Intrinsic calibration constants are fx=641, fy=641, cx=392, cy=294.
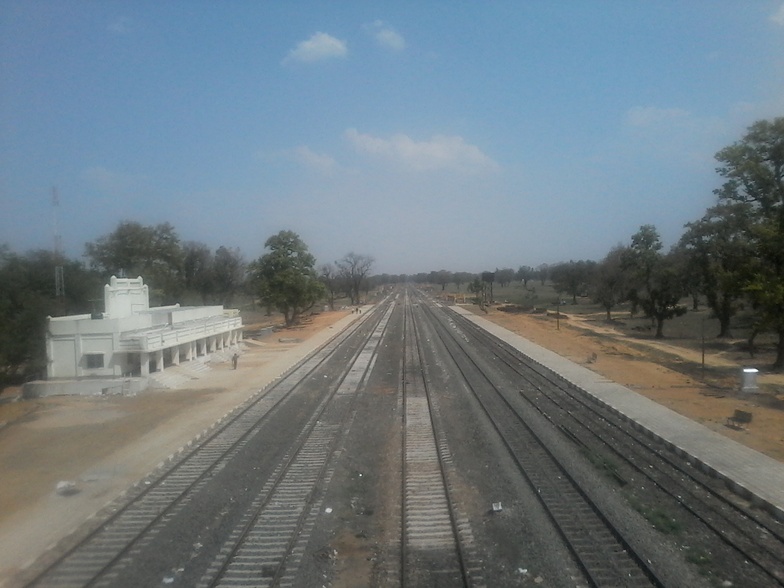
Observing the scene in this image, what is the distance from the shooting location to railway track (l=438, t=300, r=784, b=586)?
8.09m

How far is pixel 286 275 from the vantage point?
50625mm

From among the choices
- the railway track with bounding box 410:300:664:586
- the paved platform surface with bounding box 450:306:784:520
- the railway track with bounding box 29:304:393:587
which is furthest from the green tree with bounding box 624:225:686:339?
the railway track with bounding box 29:304:393:587

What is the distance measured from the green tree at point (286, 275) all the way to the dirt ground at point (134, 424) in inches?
745

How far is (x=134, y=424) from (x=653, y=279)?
34.5 meters

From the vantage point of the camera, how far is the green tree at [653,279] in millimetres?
40062

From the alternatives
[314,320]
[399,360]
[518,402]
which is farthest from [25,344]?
[314,320]

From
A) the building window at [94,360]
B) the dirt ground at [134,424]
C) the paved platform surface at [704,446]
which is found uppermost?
the building window at [94,360]

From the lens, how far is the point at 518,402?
1867 centimetres

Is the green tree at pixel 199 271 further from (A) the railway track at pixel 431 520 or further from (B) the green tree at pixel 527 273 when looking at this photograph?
(B) the green tree at pixel 527 273

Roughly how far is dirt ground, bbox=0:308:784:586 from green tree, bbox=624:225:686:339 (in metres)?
8.82

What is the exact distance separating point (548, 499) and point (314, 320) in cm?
5065

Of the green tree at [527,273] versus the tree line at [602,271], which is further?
the green tree at [527,273]

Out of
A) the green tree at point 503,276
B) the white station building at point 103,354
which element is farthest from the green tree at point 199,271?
the green tree at point 503,276

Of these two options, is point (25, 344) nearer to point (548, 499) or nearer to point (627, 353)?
point (548, 499)
